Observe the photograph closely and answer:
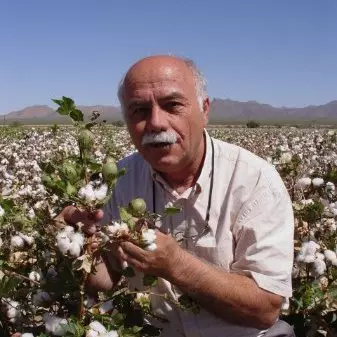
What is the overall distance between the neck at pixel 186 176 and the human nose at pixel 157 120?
28 cm

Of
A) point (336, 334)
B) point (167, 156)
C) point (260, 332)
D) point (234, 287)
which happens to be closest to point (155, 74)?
point (167, 156)

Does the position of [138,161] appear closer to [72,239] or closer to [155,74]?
[155,74]

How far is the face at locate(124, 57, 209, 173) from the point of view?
7.31 feet

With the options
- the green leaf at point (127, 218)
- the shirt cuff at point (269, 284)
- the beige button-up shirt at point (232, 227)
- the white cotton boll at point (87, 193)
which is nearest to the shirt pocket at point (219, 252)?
the beige button-up shirt at point (232, 227)

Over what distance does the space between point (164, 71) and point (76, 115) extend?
2.41 ft

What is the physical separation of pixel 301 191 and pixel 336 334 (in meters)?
1.07

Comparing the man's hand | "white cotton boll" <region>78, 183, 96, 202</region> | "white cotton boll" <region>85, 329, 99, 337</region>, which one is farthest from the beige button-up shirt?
"white cotton boll" <region>78, 183, 96, 202</region>

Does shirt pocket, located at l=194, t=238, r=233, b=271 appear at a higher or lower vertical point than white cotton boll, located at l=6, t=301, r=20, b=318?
higher

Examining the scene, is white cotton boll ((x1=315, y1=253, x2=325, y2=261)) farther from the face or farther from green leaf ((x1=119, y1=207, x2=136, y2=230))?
green leaf ((x1=119, y1=207, x2=136, y2=230))

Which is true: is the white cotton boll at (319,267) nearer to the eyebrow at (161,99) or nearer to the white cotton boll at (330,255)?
the white cotton boll at (330,255)

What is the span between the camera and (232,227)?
2.36 m

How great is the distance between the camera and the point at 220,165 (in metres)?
2.45

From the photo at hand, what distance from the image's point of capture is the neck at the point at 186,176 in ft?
8.01

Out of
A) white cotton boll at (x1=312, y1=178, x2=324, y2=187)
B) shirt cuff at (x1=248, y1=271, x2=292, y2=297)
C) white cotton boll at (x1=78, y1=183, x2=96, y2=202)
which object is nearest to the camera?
white cotton boll at (x1=78, y1=183, x2=96, y2=202)
